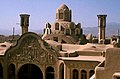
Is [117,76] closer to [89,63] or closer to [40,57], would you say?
[89,63]

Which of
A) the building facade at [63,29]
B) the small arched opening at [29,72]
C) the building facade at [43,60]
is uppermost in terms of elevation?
the building facade at [63,29]

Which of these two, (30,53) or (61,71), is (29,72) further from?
(61,71)

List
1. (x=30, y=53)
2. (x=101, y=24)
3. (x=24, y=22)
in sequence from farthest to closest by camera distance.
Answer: (x=101, y=24)
(x=24, y=22)
(x=30, y=53)

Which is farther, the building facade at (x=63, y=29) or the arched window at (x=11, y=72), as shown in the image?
the building facade at (x=63, y=29)

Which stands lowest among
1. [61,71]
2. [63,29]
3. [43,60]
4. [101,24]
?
[61,71]

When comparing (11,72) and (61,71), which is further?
(11,72)

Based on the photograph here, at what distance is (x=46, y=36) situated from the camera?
121 ft

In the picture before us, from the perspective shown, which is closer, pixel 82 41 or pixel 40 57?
pixel 40 57

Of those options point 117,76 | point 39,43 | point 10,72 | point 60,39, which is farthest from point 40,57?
point 117,76

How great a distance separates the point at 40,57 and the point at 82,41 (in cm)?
1529

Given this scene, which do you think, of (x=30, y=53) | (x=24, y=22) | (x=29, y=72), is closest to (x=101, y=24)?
(x=24, y=22)

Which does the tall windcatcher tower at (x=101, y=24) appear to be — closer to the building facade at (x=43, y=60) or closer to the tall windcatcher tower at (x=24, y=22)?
the tall windcatcher tower at (x=24, y=22)

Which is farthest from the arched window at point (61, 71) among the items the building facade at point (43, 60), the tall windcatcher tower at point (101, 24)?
the tall windcatcher tower at point (101, 24)

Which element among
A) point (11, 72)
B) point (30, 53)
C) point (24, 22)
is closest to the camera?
point (30, 53)
